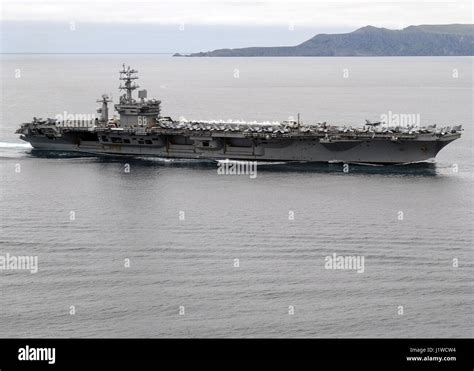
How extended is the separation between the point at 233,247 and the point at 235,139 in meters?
21.6

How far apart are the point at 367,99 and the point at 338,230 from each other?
2684 inches

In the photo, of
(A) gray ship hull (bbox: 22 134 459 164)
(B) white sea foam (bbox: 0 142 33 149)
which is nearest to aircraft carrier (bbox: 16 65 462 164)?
(A) gray ship hull (bbox: 22 134 459 164)

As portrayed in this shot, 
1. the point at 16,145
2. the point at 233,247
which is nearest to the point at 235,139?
the point at 16,145

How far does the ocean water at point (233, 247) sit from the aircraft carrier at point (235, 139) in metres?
1.35

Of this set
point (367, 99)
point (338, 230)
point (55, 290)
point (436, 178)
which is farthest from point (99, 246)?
point (367, 99)

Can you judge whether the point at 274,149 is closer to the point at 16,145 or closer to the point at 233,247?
the point at 16,145

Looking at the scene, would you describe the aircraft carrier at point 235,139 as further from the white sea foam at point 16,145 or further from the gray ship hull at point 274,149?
the white sea foam at point 16,145

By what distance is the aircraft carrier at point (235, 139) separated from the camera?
1885 inches

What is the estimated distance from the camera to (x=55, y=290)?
25.9 metres

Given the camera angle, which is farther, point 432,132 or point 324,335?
point 432,132

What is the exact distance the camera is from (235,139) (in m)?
51.2

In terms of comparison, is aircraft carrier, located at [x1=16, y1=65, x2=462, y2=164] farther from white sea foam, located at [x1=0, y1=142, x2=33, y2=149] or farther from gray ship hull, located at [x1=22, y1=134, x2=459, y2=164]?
white sea foam, located at [x1=0, y1=142, x2=33, y2=149]

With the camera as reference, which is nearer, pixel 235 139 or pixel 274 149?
pixel 274 149

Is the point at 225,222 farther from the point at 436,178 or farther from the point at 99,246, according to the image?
the point at 436,178
